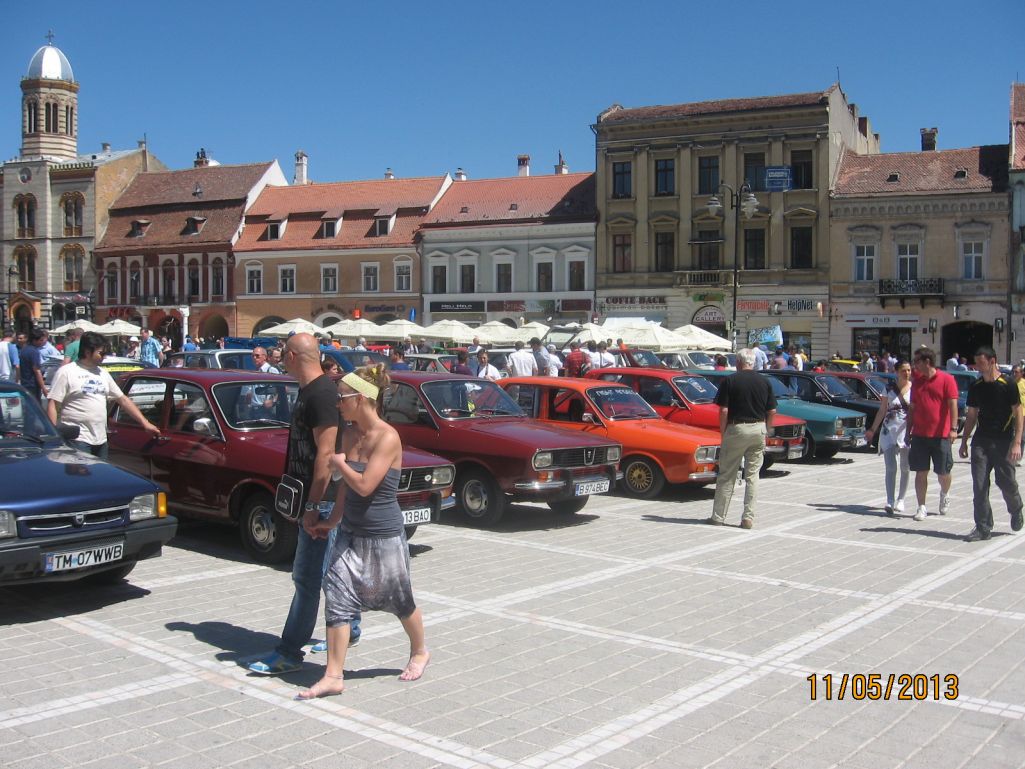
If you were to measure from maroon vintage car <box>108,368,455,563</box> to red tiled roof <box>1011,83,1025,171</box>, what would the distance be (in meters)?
39.3

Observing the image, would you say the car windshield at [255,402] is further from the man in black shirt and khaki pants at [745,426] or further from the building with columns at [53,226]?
the building with columns at [53,226]

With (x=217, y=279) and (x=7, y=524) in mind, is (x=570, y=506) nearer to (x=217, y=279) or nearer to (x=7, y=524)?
(x=7, y=524)

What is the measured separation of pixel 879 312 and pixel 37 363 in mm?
35954

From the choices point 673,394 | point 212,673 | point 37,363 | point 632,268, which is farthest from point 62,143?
point 212,673

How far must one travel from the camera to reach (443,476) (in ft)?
30.5

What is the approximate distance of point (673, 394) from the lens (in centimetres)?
1595

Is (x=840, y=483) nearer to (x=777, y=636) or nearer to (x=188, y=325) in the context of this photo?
(x=777, y=636)

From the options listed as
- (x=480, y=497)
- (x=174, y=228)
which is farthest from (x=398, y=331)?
(x=174, y=228)

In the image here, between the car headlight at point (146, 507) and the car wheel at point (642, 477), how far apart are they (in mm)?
7273

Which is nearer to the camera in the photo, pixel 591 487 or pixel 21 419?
pixel 21 419

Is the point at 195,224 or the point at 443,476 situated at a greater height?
the point at 195,224

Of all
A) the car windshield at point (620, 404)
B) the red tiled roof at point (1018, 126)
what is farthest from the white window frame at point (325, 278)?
the car windshield at point (620, 404)

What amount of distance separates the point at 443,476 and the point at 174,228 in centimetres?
5300

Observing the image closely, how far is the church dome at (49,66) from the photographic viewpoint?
65562 mm
